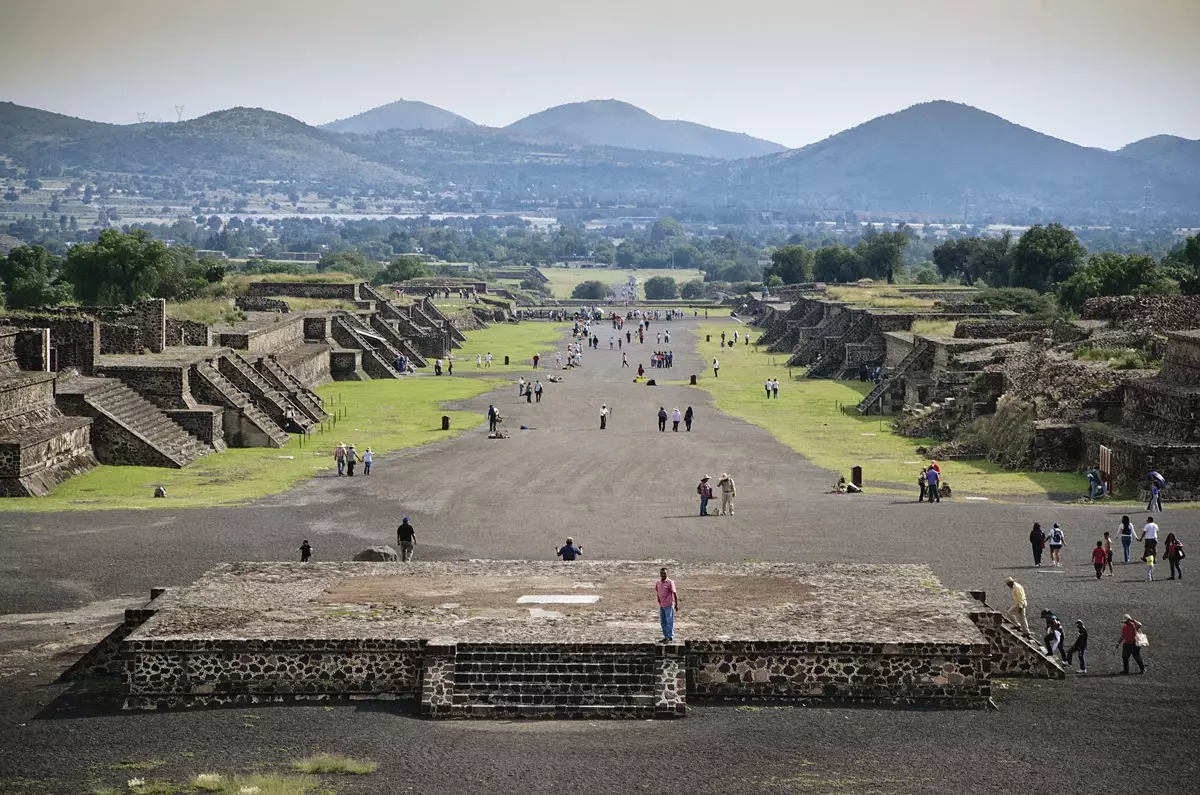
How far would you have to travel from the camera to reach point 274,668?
2189cm

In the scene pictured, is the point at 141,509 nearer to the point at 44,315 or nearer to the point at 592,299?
the point at 44,315

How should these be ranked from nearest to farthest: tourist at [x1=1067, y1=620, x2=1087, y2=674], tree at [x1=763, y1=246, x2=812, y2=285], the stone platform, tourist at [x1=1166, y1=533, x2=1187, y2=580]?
1. the stone platform
2. tourist at [x1=1067, y1=620, x2=1087, y2=674]
3. tourist at [x1=1166, y1=533, x2=1187, y2=580]
4. tree at [x1=763, y1=246, x2=812, y2=285]

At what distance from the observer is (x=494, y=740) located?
66.6 ft

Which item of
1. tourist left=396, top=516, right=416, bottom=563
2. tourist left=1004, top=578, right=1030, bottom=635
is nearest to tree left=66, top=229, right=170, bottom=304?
tourist left=396, top=516, right=416, bottom=563

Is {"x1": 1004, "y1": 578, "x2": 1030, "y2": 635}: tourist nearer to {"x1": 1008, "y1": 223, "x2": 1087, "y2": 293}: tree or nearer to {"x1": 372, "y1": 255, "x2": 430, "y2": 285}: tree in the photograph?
→ {"x1": 1008, "y1": 223, "x2": 1087, "y2": 293}: tree

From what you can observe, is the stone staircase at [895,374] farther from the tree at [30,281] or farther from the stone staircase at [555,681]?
the tree at [30,281]

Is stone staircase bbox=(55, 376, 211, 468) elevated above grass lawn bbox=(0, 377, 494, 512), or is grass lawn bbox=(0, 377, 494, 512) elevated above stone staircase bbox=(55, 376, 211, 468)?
stone staircase bbox=(55, 376, 211, 468)

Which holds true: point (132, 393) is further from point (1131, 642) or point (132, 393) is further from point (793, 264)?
point (793, 264)

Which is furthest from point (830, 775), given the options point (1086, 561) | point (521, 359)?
point (521, 359)

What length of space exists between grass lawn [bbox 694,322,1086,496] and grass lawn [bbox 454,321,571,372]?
37.7ft

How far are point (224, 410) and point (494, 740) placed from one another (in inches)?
1174

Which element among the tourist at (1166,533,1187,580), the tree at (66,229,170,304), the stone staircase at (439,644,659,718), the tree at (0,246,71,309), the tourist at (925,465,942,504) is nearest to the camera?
the stone staircase at (439,644,659,718)

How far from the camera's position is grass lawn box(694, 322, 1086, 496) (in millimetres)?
42469

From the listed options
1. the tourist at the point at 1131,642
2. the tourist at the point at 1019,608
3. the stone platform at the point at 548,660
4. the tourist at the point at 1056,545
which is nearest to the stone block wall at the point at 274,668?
the stone platform at the point at 548,660
